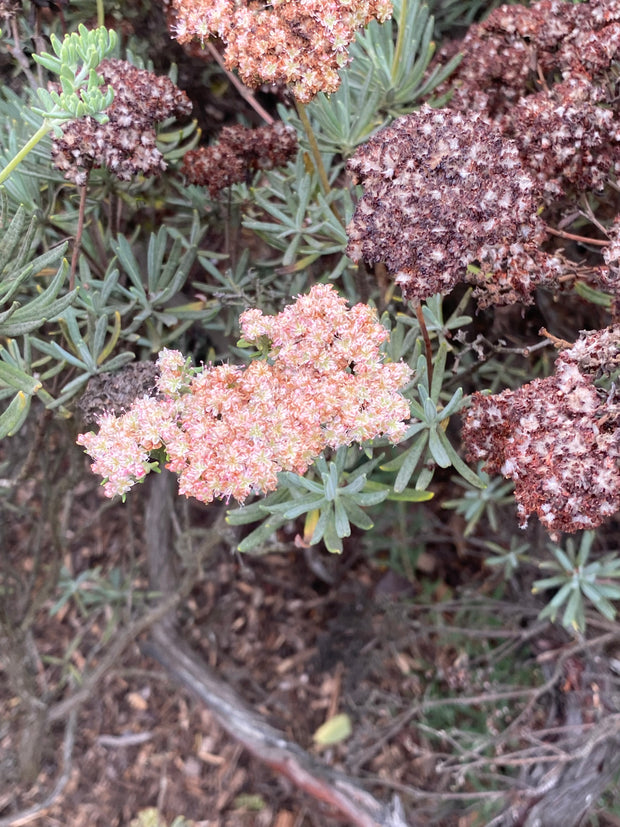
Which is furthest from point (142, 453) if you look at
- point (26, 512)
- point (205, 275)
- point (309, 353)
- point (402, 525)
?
point (402, 525)

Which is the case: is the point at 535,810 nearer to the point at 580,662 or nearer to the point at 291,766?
the point at 580,662

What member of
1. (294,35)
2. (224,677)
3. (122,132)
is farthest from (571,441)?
(224,677)

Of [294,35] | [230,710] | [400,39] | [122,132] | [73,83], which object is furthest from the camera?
[230,710]

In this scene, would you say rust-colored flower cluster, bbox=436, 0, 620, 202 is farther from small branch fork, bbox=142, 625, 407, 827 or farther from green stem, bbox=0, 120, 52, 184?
small branch fork, bbox=142, 625, 407, 827

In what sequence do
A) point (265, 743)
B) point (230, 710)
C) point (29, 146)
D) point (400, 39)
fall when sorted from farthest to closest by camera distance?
point (230, 710), point (265, 743), point (400, 39), point (29, 146)

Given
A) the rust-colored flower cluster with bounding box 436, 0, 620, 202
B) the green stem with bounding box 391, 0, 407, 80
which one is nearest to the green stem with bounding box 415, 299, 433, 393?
the rust-colored flower cluster with bounding box 436, 0, 620, 202

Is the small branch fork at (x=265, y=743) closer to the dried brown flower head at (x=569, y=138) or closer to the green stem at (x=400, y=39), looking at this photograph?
the dried brown flower head at (x=569, y=138)

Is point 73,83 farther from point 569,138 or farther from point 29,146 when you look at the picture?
point 569,138
